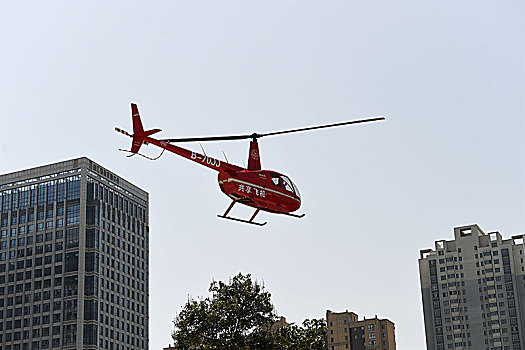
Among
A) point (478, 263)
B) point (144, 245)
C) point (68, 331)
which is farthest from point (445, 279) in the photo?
point (68, 331)

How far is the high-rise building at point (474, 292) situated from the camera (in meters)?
137

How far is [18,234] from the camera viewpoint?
472 feet

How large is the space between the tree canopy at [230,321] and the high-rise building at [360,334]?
11629 cm

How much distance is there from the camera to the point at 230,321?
42.4 meters

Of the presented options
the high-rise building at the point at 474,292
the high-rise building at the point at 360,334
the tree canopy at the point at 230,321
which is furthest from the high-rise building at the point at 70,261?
the tree canopy at the point at 230,321

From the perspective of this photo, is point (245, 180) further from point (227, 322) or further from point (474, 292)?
point (474, 292)

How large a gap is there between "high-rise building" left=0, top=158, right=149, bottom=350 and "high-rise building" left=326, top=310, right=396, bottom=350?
3748cm

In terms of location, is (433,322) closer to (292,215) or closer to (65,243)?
(65,243)

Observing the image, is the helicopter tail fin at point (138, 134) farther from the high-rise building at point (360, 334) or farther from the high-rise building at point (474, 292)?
the high-rise building at point (360, 334)

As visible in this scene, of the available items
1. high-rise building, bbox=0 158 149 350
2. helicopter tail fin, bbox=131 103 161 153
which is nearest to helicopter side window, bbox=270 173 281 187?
helicopter tail fin, bbox=131 103 161 153

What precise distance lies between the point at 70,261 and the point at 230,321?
98355 millimetres

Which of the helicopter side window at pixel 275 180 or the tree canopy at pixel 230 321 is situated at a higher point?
the helicopter side window at pixel 275 180

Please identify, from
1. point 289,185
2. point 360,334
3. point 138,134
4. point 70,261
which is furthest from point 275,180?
point 360,334

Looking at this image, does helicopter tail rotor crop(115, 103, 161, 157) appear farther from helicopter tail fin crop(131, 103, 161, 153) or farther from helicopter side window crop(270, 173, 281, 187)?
helicopter side window crop(270, 173, 281, 187)
